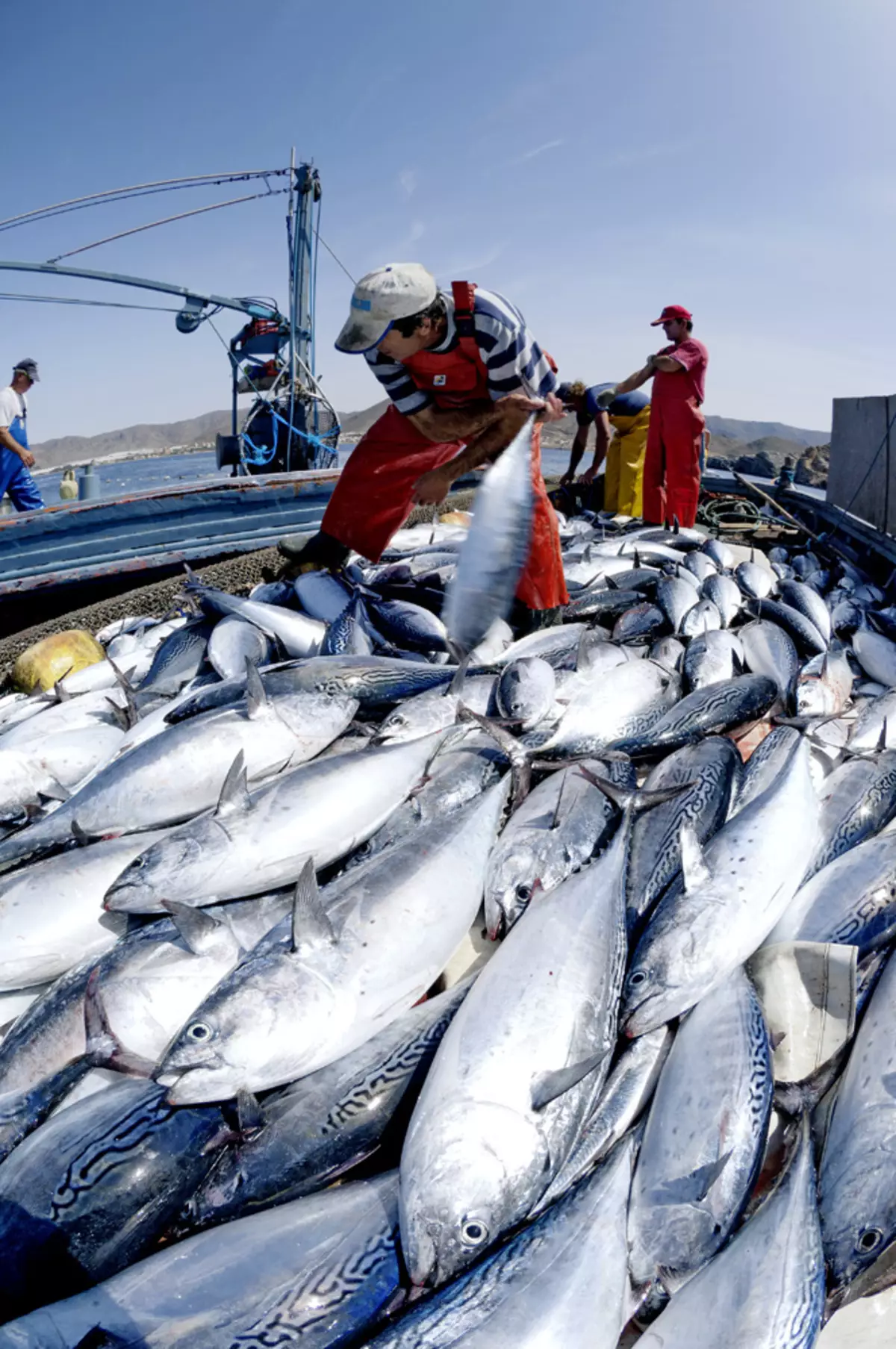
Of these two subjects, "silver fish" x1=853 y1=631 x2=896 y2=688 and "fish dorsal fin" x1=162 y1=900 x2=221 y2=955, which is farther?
"silver fish" x1=853 y1=631 x2=896 y2=688

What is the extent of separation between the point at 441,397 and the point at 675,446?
355 cm

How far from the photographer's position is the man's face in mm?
3676

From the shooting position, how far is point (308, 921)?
1.75m

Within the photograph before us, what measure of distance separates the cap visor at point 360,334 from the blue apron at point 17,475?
6.37 m

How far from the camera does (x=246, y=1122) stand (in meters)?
1.54

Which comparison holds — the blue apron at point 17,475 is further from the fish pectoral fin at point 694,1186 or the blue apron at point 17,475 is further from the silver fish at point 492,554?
the fish pectoral fin at point 694,1186

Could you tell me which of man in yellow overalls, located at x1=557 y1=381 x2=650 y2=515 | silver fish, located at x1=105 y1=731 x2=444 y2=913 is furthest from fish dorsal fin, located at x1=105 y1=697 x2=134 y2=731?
man in yellow overalls, located at x1=557 y1=381 x2=650 y2=515

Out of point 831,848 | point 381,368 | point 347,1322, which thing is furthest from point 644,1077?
point 381,368

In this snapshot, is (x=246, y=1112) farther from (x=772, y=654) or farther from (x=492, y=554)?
(x=772, y=654)

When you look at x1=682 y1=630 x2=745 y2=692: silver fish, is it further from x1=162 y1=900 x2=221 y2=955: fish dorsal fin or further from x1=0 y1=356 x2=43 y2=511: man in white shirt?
x1=0 y1=356 x2=43 y2=511: man in white shirt

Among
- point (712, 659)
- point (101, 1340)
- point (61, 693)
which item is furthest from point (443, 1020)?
point (61, 693)

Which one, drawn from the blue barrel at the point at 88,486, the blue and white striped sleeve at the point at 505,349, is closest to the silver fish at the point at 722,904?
the blue and white striped sleeve at the point at 505,349

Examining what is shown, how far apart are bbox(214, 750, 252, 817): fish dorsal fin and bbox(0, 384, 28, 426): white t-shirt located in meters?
8.02

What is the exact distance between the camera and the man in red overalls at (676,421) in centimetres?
699
